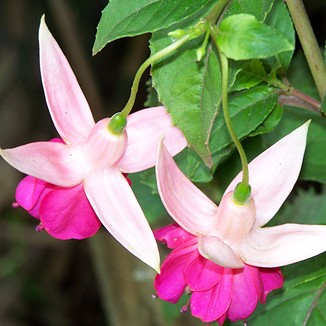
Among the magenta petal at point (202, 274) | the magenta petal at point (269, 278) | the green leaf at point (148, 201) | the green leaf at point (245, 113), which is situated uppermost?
the green leaf at point (245, 113)

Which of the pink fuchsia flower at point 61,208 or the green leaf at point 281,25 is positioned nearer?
the pink fuchsia flower at point 61,208

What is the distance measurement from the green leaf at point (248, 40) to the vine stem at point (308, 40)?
18 centimetres

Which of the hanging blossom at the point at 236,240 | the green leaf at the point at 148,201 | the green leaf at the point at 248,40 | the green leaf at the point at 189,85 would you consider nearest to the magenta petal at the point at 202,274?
the hanging blossom at the point at 236,240

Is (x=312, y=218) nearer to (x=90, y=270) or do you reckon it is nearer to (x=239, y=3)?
(x=239, y=3)

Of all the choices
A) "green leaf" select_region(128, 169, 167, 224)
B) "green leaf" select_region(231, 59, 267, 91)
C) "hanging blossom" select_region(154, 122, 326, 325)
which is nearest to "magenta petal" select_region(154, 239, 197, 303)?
A: "hanging blossom" select_region(154, 122, 326, 325)

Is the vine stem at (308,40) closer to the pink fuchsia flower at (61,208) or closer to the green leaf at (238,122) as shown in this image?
the green leaf at (238,122)

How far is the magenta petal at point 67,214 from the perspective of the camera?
94 cm

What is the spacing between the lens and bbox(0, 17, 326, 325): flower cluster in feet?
3.01

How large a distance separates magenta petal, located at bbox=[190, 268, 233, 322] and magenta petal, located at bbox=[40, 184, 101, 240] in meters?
0.14

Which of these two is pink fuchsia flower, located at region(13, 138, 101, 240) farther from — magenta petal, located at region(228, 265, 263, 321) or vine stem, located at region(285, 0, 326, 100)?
vine stem, located at region(285, 0, 326, 100)

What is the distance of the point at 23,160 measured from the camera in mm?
882

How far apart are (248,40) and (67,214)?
0.27 meters

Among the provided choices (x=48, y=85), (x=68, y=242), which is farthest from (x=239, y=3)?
(x=68, y=242)

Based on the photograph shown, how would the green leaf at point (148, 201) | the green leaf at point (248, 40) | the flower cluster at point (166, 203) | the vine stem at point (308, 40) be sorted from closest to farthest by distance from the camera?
the green leaf at point (248, 40) → the flower cluster at point (166, 203) → the vine stem at point (308, 40) → the green leaf at point (148, 201)
